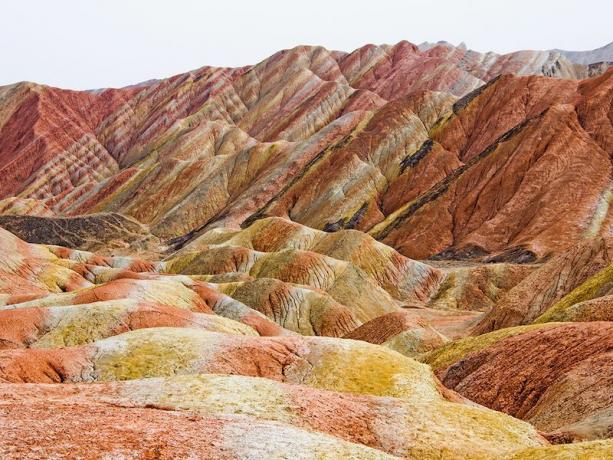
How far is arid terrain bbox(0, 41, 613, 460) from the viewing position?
24.2m

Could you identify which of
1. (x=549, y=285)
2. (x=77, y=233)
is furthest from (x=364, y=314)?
(x=77, y=233)

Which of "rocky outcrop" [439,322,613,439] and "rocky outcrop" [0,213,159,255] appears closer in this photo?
"rocky outcrop" [439,322,613,439]

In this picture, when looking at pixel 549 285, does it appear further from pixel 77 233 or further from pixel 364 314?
pixel 77 233

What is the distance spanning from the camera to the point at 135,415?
2197 cm

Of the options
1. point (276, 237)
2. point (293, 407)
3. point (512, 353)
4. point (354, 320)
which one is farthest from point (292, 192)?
point (293, 407)

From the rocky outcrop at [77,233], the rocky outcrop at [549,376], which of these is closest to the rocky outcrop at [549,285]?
the rocky outcrop at [549,376]

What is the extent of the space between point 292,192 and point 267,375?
154909 mm

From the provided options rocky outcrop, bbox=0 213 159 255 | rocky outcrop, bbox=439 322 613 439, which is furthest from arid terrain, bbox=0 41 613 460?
rocky outcrop, bbox=0 213 159 255

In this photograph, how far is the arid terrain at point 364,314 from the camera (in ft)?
79.6

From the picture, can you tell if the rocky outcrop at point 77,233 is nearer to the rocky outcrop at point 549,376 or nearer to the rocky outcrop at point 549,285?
the rocky outcrop at point 549,285

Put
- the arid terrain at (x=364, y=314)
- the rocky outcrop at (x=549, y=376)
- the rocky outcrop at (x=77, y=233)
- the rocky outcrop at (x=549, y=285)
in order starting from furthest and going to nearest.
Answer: the rocky outcrop at (x=77, y=233) → the rocky outcrop at (x=549, y=285) → the rocky outcrop at (x=549, y=376) → the arid terrain at (x=364, y=314)

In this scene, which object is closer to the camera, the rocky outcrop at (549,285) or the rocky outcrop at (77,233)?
the rocky outcrop at (549,285)

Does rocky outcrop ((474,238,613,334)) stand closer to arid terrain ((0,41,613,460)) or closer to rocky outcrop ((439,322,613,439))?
arid terrain ((0,41,613,460))

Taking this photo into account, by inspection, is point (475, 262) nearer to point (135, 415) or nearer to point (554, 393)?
point (554, 393)
